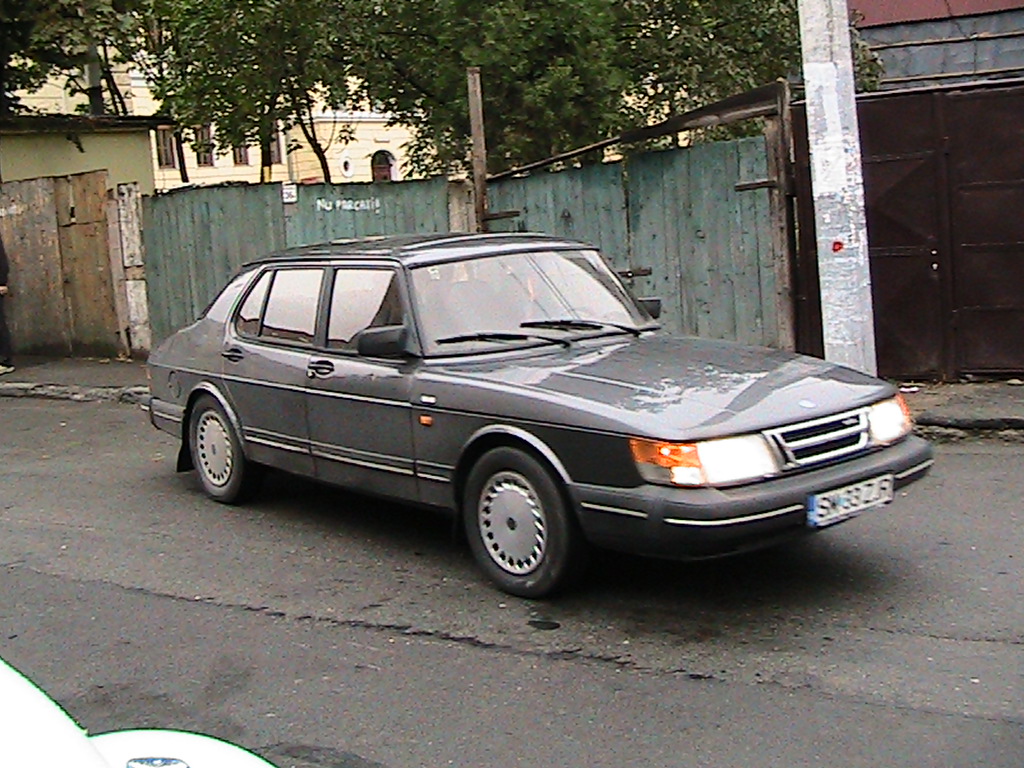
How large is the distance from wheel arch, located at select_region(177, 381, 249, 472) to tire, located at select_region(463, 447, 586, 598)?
2238 mm

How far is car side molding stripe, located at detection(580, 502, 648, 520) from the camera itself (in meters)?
5.41

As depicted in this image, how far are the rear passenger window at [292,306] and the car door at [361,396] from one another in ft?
0.61

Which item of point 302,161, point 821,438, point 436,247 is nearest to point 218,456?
point 436,247

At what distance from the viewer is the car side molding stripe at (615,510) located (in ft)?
17.8

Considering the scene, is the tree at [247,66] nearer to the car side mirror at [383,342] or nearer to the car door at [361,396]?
the car door at [361,396]

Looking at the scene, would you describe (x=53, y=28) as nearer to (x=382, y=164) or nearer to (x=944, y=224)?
(x=944, y=224)

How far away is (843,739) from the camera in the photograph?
4.38m

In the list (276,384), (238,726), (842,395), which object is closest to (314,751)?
(238,726)

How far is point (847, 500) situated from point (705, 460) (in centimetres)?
73

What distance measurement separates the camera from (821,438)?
563cm

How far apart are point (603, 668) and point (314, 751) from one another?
1.21 metres

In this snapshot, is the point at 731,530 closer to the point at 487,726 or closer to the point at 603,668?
the point at 603,668

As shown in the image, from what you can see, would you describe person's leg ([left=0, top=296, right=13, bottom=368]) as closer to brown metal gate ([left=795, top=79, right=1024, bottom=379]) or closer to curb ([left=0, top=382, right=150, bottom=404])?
curb ([left=0, top=382, right=150, bottom=404])

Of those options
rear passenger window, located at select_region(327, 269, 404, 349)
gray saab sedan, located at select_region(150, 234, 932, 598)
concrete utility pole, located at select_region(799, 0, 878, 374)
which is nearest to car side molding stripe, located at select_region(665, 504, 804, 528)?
gray saab sedan, located at select_region(150, 234, 932, 598)
